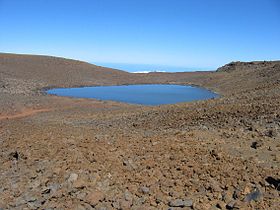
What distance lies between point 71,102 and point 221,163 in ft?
73.6

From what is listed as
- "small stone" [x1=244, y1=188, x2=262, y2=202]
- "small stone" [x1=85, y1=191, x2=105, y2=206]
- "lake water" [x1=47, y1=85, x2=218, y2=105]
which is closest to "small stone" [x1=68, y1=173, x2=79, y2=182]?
"small stone" [x1=85, y1=191, x2=105, y2=206]

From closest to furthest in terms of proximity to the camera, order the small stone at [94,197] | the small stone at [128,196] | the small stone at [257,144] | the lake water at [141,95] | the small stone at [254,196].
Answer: the small stone at [254,196] < the small stone at [94,197] < the small stone at [128,196] < the small stone at [257,144] < the lake water at [141,95]

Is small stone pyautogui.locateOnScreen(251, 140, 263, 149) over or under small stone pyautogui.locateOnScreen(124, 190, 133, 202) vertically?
over

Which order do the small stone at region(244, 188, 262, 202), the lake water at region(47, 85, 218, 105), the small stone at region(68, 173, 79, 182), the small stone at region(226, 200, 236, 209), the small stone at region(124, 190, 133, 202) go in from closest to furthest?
the small stone at region(226, 200, 236, 209)
the small stone at region(244, 188, 262, 202)
the small stone at region(124, 190, 133, 202)
the small stone at region(68, 173, 79, 182)
the lake water at region(47, 85, 218, 105)

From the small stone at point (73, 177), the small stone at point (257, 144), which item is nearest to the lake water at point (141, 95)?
the small stone at point (257, 144)

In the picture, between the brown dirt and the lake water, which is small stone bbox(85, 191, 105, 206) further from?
the lake water

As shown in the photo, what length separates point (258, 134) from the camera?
11.1 metres

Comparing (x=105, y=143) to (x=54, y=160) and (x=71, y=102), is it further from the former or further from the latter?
(x=71, y=102)

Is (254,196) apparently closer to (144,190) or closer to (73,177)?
(144,190)

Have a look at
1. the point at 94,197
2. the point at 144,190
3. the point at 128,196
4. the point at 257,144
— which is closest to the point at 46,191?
the point at 94,197

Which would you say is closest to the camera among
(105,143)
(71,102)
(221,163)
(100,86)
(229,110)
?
(221,163)

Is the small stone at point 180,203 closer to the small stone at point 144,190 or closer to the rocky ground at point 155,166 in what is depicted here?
the rocky ground at point 155,166

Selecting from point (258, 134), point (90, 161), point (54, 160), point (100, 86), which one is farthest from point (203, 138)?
point (100, 86)

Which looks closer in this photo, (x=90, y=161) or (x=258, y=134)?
(x=90, y=161)
